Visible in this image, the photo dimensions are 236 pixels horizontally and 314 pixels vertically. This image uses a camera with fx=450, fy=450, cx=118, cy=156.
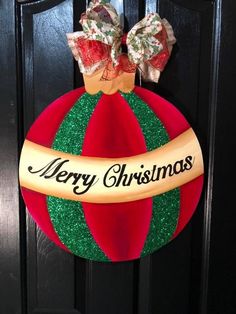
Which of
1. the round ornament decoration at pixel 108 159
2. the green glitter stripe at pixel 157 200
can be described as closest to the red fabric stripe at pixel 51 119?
the round ornament decoration at pixel 108 159

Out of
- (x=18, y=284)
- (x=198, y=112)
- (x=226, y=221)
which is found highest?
(x=198, y=112)

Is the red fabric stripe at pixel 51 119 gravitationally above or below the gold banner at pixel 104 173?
above

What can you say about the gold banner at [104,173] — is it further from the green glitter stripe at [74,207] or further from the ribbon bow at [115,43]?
the ribbon bow at [115,43]

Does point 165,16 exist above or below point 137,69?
above

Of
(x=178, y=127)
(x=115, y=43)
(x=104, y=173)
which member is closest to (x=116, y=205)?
(x=104, y=173)

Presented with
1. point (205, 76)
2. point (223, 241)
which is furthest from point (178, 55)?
point (223, 241)

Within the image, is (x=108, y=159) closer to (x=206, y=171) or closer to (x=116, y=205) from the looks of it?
(x=116, y=205)

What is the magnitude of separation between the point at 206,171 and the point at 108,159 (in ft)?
0.71

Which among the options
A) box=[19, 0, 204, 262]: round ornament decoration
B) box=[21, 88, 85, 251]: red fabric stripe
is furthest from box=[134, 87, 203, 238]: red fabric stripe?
box=[21, 88, 85, 251]: red fabric stripe

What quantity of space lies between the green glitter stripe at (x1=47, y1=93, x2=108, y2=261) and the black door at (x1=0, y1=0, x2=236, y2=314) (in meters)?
0.05

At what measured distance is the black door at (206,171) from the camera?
35.3 inches

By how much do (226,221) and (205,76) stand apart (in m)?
0.31

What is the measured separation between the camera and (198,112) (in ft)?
3.05

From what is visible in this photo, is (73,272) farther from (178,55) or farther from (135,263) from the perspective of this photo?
(178,55)
